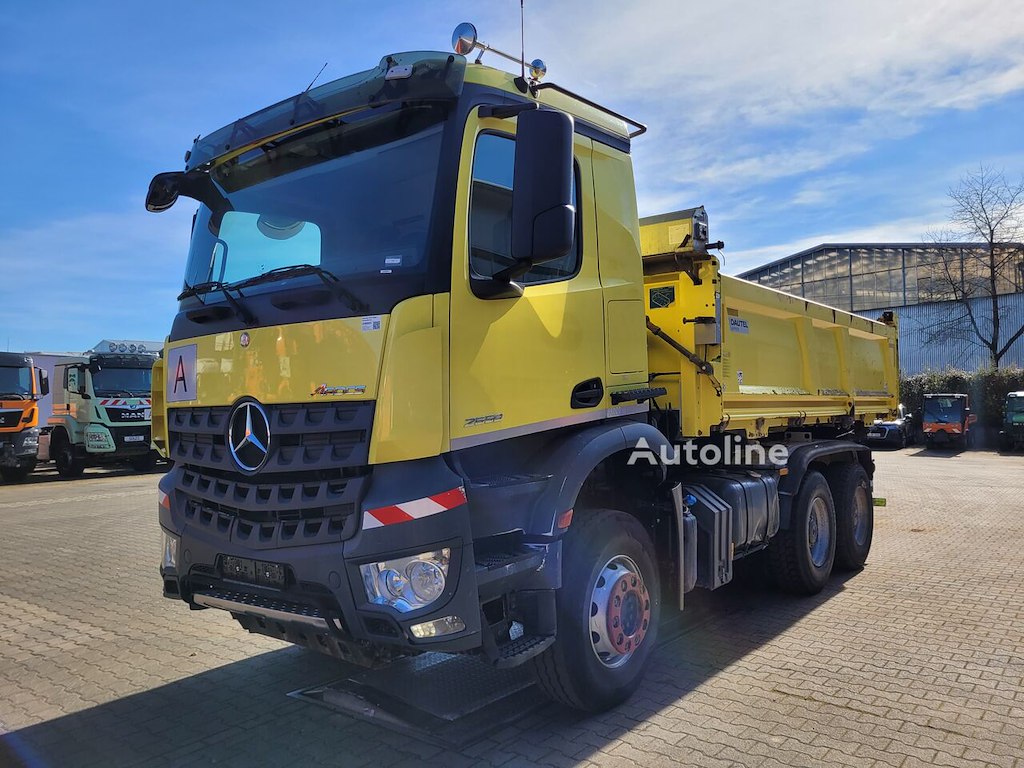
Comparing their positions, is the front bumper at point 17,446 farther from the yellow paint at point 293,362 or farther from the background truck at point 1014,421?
the background truck at point 1014,421

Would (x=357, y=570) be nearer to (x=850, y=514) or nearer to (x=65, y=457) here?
(x=850, y=514)

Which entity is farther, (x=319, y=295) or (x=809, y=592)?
(x=809, y=592)

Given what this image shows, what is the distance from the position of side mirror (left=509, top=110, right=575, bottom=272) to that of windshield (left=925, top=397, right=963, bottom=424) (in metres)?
27.8

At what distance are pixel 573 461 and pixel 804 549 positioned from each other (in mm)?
3507

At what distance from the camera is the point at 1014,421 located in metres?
24.9

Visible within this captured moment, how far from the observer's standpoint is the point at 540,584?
338 cm

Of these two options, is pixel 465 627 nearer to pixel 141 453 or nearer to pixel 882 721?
pixel 882 721

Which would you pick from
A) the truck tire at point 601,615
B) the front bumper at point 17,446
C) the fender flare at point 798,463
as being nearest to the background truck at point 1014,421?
the fender flare at point 798,463

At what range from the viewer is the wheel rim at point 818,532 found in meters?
6.50

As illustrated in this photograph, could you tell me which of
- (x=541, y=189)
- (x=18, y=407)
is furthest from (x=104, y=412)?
(x=541, y=189)

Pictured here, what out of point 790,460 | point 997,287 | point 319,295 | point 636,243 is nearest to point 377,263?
point 319,295

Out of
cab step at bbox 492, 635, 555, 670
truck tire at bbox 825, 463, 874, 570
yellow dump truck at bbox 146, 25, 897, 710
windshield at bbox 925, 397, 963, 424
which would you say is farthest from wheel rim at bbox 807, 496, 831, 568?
windshield at bbox 925, 397, 963, 424

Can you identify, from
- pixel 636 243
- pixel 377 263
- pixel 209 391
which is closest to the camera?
pixel 377 263

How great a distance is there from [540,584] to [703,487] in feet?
7.08
